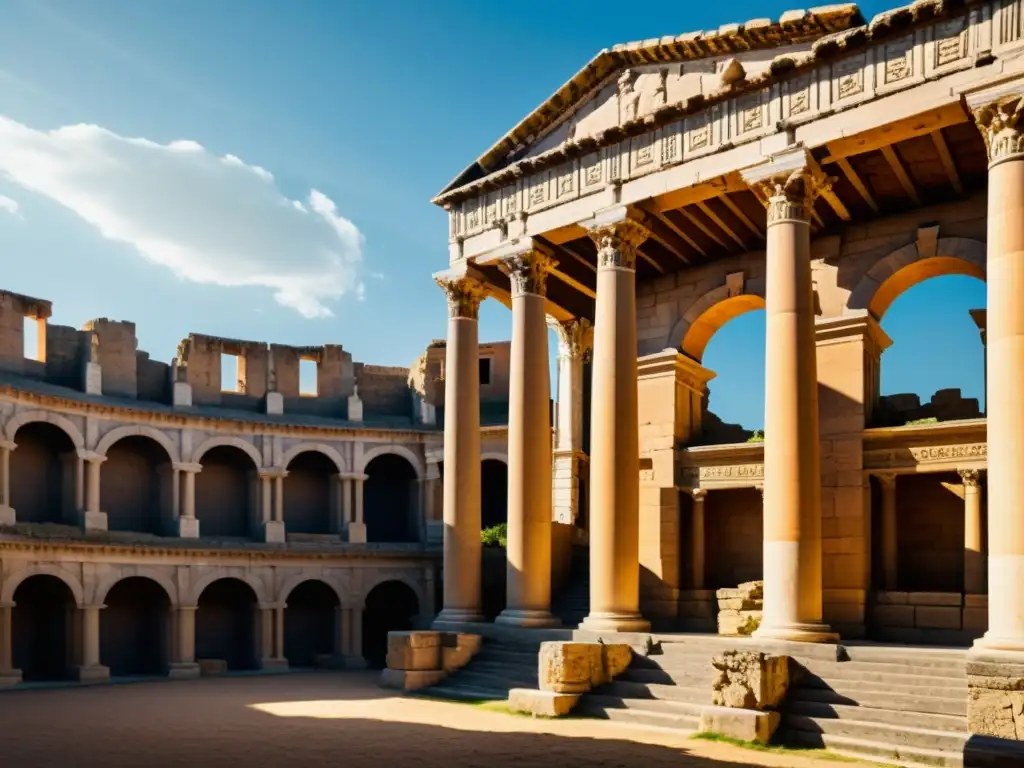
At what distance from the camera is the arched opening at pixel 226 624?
41.7 metres

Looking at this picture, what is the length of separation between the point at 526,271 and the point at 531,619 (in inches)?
371

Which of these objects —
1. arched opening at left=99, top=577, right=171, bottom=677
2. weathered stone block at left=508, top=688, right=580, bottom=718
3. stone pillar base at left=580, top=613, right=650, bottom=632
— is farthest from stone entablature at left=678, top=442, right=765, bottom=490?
arched opening at left=99, top=577, right=171, bottom=677

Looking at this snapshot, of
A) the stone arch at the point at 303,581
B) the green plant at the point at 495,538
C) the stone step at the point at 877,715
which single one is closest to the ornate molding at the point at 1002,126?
the stone step at the point at 877,715

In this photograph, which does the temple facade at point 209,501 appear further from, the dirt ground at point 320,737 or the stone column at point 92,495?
the dirt ground at point 320,737

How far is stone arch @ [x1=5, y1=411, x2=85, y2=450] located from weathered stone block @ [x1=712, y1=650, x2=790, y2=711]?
24.9 metres

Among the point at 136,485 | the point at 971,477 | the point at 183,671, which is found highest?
the point at 971,477

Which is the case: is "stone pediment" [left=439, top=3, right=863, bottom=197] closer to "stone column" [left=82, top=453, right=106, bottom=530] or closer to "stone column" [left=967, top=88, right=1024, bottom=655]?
"stone column" [left=967, top=88, right=1024, bottom=655]

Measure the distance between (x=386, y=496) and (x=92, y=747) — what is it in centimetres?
2706

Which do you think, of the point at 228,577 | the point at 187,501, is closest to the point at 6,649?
the point at 228,577

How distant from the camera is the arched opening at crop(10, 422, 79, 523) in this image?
37.5m

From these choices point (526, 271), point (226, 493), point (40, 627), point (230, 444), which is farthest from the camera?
point (226, 493)

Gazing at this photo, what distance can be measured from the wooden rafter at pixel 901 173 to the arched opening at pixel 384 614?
25674mm

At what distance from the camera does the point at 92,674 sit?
35.3m

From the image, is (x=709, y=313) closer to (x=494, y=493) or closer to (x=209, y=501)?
(x=494, y=493)
